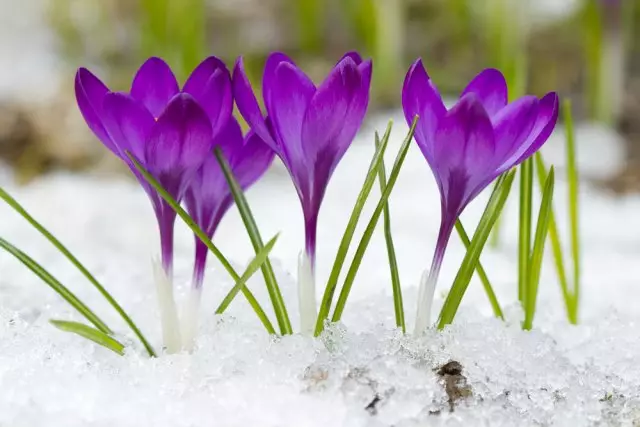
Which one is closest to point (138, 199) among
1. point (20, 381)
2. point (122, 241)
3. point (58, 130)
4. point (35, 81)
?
point (122, 241)

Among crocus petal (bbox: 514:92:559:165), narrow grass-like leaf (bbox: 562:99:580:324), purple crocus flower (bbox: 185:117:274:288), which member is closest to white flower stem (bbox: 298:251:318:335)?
purple crocus flower (bbox: 185:117:274:288)

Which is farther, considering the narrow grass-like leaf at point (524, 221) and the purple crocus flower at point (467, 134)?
the narrow grass-like leaf at point (524, 221)

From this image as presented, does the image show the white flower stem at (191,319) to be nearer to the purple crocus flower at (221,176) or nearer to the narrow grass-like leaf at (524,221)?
the purple crocus flower at (221,176)

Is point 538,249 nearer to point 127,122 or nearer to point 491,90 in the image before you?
point 491,90

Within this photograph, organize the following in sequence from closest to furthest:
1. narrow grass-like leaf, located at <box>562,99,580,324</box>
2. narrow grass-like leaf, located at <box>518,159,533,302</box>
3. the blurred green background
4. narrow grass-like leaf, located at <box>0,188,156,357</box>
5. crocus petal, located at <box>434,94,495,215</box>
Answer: crocus petal, located at <box>434,94,495,215</box> → narrow grass-like leaf, located at <box>0,188,156,357</box> → narrow grass-like leaf, located at <box>518,159,533,302</box> → narrow grass-like leaf, located at <box>562,99,580,324</box> → the blurred green background

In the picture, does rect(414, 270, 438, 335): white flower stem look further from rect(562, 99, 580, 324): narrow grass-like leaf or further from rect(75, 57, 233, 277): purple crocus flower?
rect(562, 99, 580, 324): narrow grass-like leaf

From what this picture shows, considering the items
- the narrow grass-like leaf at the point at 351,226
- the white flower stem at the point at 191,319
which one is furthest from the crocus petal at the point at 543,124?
the white flower stem at the point at 191,319
